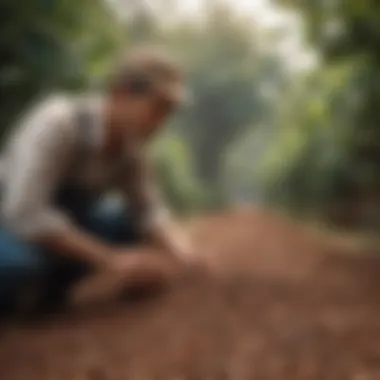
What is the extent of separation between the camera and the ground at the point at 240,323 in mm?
472

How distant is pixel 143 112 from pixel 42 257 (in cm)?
14

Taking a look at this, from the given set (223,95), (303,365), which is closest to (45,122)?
(223,95)

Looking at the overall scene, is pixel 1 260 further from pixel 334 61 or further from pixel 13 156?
pixel 334 61

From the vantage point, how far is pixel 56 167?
0.58 meters

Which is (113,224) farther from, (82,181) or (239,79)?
(239,79)

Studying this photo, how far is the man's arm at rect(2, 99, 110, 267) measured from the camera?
1.79 ft

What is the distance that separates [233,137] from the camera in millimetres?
618

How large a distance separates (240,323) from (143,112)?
179 mm

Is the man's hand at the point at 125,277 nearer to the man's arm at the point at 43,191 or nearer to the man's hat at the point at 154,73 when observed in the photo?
the man's arm at the point at 43,191

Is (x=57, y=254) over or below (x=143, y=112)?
below

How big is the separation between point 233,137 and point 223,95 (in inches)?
1.5

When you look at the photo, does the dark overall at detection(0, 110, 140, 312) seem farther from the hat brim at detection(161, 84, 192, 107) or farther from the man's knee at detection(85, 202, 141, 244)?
the hat brim at detection(161, 84, 192, 107)

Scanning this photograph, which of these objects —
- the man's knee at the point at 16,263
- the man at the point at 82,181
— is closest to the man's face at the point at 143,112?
the man at the point at 82,181

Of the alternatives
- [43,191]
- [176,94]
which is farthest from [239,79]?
[43,191]
